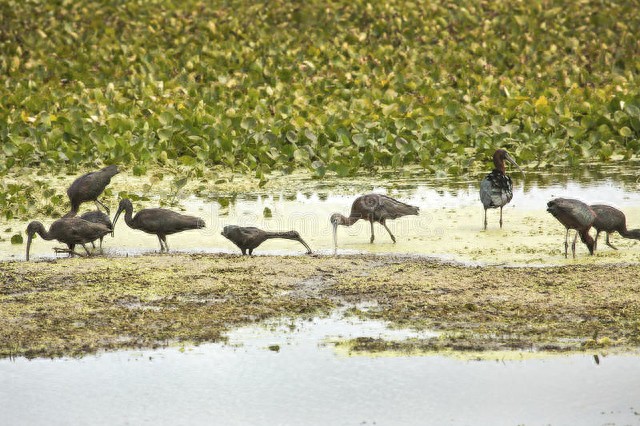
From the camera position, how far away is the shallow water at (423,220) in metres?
10.6

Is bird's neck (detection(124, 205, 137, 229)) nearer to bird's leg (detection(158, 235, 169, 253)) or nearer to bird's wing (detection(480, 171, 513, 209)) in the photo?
bird's leg (detection(158, 235, 169, 253))

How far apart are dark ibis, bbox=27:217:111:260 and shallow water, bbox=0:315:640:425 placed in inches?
122

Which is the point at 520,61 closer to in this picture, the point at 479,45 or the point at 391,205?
the point at 479,45

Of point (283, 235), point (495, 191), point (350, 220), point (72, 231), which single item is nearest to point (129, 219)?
point (72, 231)

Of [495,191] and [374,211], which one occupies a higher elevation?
[495,191]

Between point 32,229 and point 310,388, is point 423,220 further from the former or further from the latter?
point 310,388

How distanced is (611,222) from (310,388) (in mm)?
4269

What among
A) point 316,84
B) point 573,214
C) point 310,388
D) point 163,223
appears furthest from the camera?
point 316,84

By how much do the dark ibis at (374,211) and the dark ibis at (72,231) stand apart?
2076 mm

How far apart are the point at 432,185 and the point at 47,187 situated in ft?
13.5

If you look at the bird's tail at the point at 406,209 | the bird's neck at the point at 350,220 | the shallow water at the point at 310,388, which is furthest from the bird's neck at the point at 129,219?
the shallow water at the point at 310,388

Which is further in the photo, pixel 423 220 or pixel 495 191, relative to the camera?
pixel 423 220

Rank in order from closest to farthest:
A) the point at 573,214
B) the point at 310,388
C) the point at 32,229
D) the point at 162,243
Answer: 1. the point at 310,388
2. the point at 573,214
3. the point at 32,229
4. the point at 162,243

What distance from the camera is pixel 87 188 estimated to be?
11742 mm
